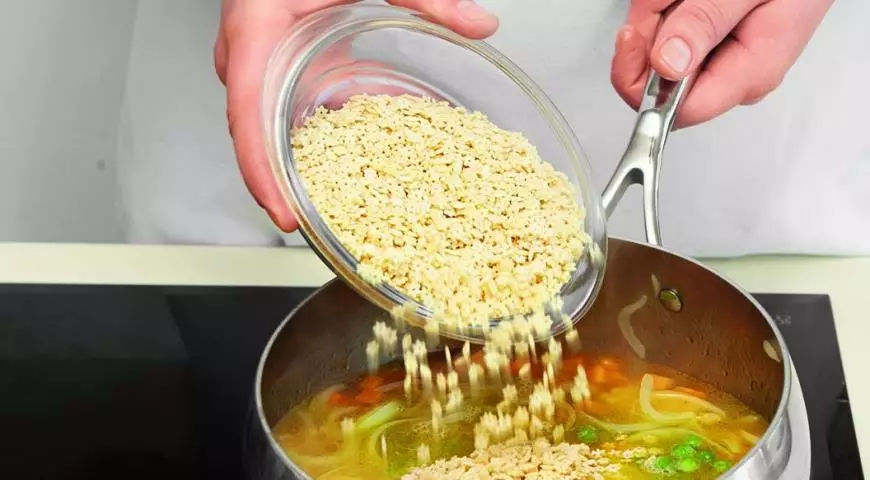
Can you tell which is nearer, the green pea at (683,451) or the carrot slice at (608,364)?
the green pea at (683,451)

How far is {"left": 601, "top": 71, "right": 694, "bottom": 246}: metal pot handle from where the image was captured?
3.28 ft

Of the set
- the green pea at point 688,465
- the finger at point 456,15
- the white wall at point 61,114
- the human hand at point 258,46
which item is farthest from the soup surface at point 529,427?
the white wall at point 61,114

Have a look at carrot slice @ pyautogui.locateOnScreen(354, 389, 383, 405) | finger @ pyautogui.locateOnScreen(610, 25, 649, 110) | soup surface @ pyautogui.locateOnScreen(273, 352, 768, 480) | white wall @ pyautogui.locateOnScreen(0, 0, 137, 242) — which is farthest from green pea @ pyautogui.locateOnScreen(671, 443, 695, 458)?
white wall @ pyautogui.locateOnScreen(0, 0, 137, 242)

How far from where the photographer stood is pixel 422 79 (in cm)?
103

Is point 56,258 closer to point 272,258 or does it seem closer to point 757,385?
point 272,258

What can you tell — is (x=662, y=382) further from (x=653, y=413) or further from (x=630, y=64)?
(x=630, y=64)

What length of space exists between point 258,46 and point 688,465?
560 millimetres

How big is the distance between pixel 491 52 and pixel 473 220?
20cm

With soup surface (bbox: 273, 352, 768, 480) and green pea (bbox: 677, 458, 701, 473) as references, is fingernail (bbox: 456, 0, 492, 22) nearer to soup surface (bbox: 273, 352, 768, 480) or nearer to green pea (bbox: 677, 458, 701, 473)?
soup surface (bbox: 273, 352, 768, 480)

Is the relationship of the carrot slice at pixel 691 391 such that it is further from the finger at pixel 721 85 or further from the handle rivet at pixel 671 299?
the finger at pixel 721 85

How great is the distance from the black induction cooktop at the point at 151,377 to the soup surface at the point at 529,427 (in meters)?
0.10

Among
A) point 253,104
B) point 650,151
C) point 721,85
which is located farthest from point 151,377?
point 721,85

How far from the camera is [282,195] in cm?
87

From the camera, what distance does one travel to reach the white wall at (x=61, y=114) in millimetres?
1994
